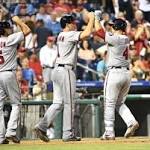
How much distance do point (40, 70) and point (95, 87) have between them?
8.79ft

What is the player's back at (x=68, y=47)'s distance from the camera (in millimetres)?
11805

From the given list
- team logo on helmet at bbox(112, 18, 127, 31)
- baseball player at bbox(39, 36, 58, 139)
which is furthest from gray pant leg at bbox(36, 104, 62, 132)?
baseball player at bbox(39, 36, 58, 139)

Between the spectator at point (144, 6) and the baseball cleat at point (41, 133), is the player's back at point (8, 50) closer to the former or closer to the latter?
the baseball cleat at point (41, 133)

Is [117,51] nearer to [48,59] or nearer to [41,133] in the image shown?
[41,133]

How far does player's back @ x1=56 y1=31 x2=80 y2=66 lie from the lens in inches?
465

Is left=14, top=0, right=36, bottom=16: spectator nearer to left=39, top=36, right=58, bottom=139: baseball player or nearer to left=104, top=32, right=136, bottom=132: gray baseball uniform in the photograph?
left=39, top=36, right=58, bottom=139: baseball player

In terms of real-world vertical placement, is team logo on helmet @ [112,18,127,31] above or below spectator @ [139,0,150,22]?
below

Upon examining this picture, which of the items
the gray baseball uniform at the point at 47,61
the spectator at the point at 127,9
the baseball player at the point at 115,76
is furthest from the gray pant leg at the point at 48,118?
the spectator at the point at 127,9

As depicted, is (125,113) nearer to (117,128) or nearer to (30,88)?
(117,128)

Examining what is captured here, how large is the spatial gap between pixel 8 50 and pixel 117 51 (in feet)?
6.87

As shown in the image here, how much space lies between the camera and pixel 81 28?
65.5ft

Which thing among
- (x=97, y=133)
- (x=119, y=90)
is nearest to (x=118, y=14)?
(x=97, y=133)

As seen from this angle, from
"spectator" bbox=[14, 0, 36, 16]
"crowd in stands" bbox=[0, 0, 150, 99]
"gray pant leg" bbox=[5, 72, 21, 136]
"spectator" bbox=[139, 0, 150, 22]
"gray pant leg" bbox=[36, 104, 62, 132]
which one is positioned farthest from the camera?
"spectator" bbox=[139, 0, 150, 22]

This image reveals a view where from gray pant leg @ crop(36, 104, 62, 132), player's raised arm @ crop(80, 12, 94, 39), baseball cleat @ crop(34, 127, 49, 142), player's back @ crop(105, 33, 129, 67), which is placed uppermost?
player's raised arm @ crop(80, 12, 94, 39)
